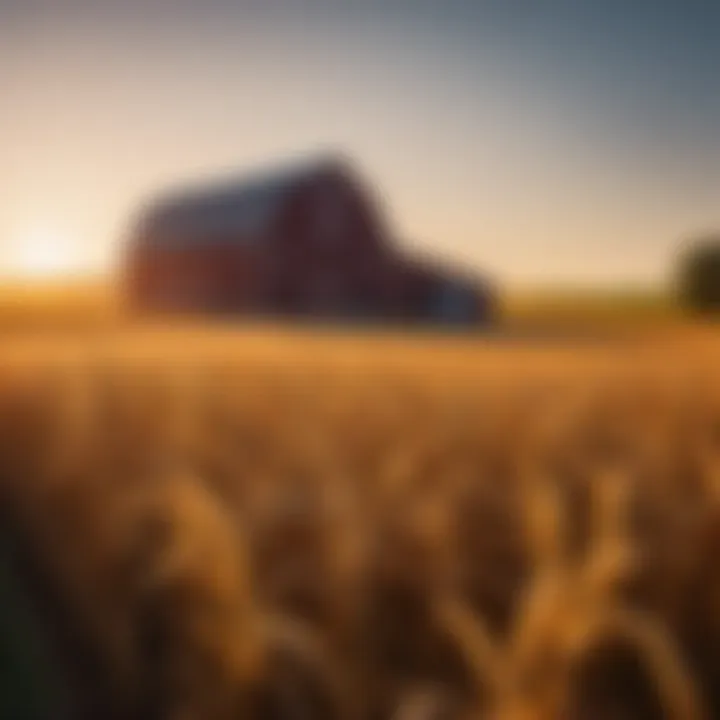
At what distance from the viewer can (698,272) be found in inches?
27.0

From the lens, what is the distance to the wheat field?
48 cm

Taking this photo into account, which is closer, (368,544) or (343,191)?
(368,544)

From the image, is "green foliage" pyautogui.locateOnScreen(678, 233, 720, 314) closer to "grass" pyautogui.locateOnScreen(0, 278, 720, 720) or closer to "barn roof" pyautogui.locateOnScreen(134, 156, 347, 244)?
"grass" pyautogui.locateOnScreen(0, 278, 720, 720)

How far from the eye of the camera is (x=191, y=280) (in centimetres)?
67

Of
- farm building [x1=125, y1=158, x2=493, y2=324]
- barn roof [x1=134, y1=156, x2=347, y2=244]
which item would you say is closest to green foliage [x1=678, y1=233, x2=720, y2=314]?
farm building [x1=125, y1=158, x2=493, y2=324]

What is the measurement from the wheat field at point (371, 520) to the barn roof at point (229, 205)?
0.23 feet

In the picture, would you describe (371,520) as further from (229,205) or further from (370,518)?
(229,205)

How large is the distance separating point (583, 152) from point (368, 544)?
0.33 metres

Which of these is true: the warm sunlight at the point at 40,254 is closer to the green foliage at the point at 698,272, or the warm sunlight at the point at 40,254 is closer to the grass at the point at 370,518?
the grass at the point at 370,518

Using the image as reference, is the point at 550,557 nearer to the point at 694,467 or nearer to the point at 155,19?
the point at 694,467

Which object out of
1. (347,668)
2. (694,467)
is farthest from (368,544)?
(694,467)

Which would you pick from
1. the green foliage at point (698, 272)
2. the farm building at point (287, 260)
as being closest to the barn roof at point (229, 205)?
the farm building at point (287, 260)

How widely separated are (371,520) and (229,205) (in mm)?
247

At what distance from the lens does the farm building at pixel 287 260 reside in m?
0.65
